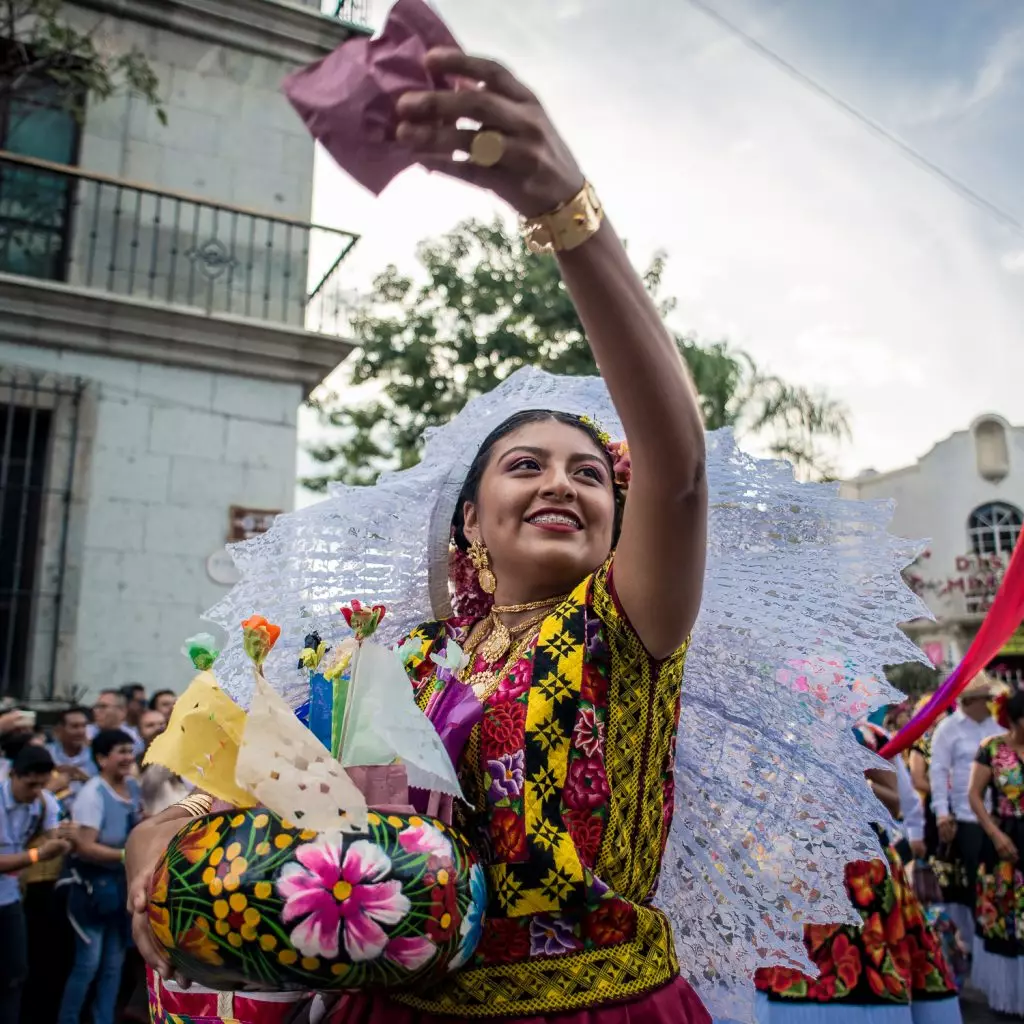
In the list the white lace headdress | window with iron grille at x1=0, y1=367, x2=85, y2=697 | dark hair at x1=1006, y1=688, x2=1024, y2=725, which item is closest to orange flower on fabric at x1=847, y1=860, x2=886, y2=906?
the white lace headdress

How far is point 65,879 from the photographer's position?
208 inches

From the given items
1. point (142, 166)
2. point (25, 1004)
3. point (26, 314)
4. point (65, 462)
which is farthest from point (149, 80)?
point (25, 1004)

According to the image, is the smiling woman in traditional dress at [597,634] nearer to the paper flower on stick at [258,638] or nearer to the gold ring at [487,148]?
the gold ring at [487,148]

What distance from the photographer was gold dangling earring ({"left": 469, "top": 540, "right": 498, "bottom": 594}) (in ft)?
6.43

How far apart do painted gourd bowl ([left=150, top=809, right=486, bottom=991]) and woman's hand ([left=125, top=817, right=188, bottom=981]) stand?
3.5 inches

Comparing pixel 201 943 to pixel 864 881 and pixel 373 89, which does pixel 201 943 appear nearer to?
pixel 373 89

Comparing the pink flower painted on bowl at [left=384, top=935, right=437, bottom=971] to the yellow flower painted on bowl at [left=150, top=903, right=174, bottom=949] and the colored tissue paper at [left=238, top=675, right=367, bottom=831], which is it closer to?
the colored tissue paper at [left=238, top=675, right=367, bottom=831]

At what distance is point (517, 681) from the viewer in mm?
1590

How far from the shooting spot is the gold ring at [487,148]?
999 millimetres

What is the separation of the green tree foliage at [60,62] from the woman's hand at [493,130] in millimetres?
7465

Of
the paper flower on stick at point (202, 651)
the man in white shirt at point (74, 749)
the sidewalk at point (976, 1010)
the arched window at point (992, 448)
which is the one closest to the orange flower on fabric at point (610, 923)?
the paper flower on stick at point (202, 651)

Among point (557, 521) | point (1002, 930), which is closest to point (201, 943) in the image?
point (557, 521)

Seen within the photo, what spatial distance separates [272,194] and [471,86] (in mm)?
8462

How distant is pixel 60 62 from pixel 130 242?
1.38 meters
